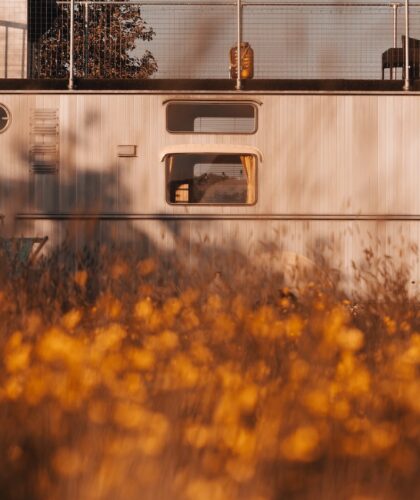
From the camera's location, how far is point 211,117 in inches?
365

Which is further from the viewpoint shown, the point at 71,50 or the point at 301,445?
the point at 71,50

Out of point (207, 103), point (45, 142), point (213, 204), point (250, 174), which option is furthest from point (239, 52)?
point (45, 142)

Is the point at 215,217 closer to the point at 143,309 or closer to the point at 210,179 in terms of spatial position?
the point at 210,179

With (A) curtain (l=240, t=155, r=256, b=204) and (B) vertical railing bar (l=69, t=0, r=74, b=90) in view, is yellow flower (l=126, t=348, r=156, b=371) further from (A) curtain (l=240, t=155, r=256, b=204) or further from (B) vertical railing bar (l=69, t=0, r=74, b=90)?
(B) vertical railing bar (l=69, t=0, r=74, b=90)

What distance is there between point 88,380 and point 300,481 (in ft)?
2.71

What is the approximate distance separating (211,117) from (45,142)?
5.62 feet

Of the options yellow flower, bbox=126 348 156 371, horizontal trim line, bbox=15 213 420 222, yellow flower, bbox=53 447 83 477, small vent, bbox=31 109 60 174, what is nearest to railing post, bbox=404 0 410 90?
horizontal trim line, bbox=15 213 420 222

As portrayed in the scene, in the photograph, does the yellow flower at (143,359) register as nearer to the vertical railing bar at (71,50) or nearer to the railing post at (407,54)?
the vertical railing bar at (71,50)

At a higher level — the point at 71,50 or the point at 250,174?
the point at 71,50

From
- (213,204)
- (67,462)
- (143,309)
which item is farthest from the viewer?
(213,204)

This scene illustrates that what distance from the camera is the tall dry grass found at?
290 centimetres

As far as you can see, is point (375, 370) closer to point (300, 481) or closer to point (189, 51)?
point (300, 481)

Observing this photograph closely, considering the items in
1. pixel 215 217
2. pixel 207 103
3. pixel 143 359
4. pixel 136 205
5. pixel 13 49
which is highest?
pixel 13 49

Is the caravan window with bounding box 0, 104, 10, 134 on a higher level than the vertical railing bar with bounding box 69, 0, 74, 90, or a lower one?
lower
